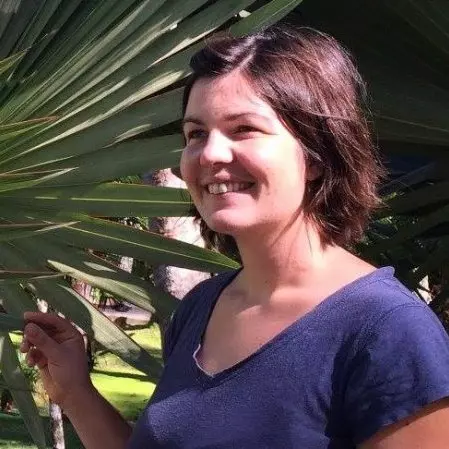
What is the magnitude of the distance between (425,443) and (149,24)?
1038 mm

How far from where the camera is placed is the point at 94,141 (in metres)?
1.77

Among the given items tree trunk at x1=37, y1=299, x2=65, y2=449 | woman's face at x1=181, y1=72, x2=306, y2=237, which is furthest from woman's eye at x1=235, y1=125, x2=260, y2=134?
tree trunk at x1=37, y1=299, x2=65, y2=449

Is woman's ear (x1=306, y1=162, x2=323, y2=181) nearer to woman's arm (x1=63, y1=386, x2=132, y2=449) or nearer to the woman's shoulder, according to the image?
the woman's shoulder

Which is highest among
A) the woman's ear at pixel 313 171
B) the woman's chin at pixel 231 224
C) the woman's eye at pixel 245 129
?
the woman's eye at pixel 245 129

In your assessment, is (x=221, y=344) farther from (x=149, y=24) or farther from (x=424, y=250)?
(x=424, y=250)

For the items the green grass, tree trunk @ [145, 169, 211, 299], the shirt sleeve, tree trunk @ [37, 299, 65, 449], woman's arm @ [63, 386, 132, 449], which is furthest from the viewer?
the green grass

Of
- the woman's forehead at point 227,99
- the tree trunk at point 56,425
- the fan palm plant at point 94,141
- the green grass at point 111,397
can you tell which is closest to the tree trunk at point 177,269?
the fan palm plant at point 94,141

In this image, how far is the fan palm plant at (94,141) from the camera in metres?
1.72

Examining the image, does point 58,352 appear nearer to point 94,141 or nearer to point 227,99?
Answer: point 94,141

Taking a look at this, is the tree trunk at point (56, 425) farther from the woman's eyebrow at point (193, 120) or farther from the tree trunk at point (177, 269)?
the woman's eyebrow at point (193, 120)

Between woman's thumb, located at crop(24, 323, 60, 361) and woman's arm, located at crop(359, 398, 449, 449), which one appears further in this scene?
woman's thumb, located at crop(24, 323, 60, 361)

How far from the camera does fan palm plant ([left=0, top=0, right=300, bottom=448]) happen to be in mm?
1724

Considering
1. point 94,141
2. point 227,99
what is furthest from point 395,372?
point 94,141

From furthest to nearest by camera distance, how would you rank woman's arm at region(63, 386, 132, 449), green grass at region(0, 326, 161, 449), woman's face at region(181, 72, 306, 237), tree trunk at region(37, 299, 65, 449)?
green grass at region(0, 326, 161, 449), tree trunk at region(37, 299, 65, 449), woman's arm at region(63, 386, 132, 449), woman's face at region(181, 72, 306, 237)
